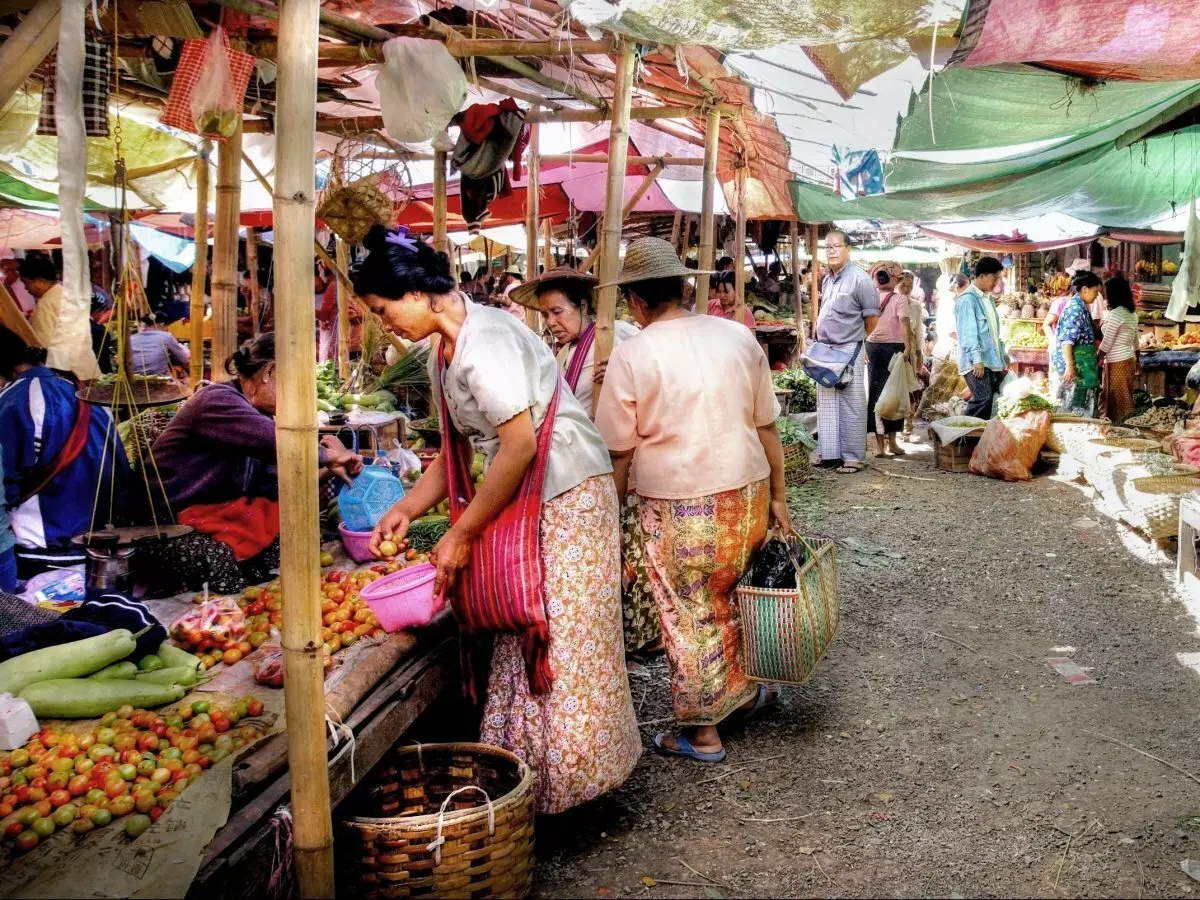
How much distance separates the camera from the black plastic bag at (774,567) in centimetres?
381

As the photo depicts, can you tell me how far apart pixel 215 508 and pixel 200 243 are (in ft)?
9.22

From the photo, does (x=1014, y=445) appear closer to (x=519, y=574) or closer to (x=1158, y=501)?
(x=1158, y=501)

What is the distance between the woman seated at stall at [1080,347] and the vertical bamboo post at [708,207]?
646 centimetres

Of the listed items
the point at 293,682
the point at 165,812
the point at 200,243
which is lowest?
the point at 165,812

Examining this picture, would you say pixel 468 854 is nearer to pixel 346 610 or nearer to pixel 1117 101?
pixel 346 610

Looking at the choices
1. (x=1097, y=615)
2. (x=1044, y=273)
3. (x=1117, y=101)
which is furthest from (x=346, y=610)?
(x=1044, y=273)

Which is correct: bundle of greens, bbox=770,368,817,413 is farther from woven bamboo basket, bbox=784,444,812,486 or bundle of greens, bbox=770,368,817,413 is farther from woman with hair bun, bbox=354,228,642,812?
woman with hair bun, bbox=354,228,642,812

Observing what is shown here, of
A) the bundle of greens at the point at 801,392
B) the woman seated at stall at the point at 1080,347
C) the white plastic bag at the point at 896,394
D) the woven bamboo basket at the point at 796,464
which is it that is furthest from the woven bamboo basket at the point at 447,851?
the bundle of greens at the point at 801,392

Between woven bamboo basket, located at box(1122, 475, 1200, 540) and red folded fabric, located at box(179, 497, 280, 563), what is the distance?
18.7 feet

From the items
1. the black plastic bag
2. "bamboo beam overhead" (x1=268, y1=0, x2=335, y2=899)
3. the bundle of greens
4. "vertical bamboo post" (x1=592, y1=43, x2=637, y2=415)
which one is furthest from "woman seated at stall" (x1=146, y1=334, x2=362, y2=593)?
the bundle of greens

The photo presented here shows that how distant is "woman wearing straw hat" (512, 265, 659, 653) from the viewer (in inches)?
178

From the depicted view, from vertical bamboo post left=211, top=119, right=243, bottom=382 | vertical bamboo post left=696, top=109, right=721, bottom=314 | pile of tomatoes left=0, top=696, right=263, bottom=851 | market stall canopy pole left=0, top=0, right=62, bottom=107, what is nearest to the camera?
market stall canopy pole left=0, top=0, right=62, bottom=107

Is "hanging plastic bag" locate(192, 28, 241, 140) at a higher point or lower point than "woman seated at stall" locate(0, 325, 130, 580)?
higher

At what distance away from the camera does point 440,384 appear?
326cm
